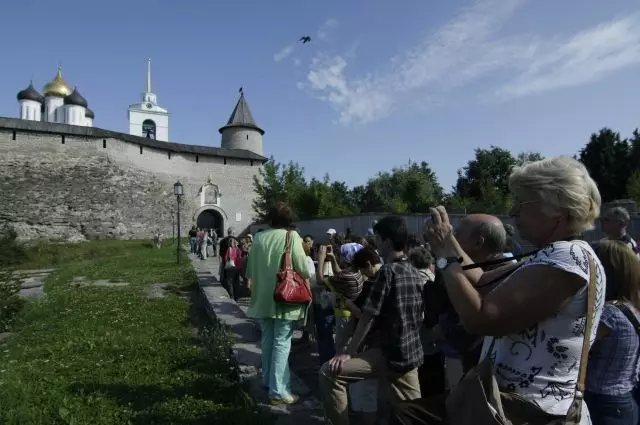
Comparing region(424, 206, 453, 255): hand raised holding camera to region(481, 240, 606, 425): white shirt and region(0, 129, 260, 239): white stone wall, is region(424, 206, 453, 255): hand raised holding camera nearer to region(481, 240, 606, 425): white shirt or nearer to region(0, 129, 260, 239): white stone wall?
region(481, 240, 606, 425): white shirt

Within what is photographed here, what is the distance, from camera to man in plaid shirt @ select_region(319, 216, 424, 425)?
9.07ft

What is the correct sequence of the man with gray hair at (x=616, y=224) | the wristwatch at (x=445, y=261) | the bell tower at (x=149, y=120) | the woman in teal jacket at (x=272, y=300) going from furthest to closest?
the bell tower at (x=149, y=120) < the man with gray hair at (x=616, y=224) < the woman in teal jacket at (x=272, y=300) < the wristwatch at (x=445, y=261)

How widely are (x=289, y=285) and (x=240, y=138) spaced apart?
4451 centimetres

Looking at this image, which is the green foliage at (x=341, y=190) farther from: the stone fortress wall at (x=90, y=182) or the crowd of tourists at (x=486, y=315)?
the crowd of tourists at (x=486, y=315)

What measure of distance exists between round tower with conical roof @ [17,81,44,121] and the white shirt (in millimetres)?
65116

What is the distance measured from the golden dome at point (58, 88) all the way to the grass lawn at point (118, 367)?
191 feet

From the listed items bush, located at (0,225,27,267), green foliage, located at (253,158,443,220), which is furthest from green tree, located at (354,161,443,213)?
bush, located at (0,225,27,267)

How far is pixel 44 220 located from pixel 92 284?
26409 mm

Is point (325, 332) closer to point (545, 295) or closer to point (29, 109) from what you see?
point (545, 295)

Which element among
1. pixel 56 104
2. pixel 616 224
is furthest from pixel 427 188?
pixel 56 104

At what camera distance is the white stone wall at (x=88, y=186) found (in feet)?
111

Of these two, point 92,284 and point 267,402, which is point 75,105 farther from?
point 267,402

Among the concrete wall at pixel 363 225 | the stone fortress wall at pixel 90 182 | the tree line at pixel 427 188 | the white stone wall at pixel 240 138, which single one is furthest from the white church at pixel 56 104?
the concrete wall at pixel 363 225

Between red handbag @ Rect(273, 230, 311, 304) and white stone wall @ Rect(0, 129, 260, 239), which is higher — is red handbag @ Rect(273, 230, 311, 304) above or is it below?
below
